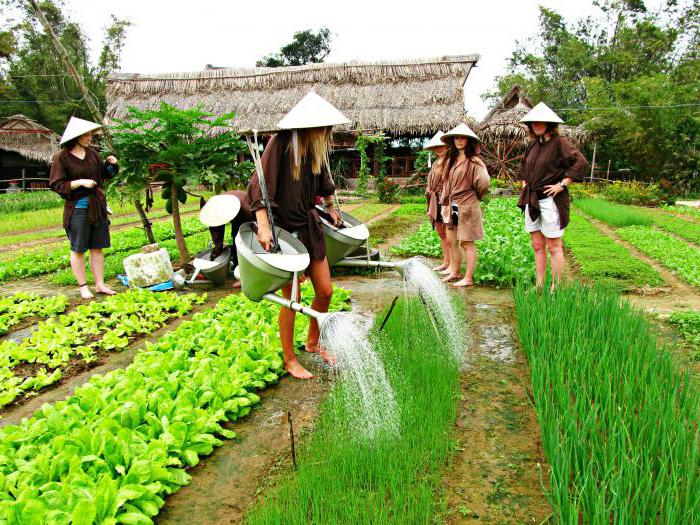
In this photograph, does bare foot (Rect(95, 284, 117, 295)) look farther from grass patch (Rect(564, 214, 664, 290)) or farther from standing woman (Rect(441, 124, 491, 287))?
grass patch (Rect(564, 214, 664, 290))

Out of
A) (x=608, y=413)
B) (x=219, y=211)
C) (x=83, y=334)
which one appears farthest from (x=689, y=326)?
(x=83, y=334)

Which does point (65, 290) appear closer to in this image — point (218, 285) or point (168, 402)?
point (218, 285)

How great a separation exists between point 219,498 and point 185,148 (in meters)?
4.19

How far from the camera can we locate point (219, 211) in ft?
13.6

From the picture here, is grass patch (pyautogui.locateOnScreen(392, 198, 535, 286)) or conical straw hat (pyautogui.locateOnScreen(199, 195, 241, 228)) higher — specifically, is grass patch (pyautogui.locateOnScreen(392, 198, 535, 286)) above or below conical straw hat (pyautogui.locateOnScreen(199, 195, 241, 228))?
below

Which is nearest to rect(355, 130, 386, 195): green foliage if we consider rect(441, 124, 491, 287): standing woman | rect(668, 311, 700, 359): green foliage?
rect(441, 124, 491, 287): standing woman

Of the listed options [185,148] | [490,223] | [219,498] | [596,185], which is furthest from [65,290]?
[596,185]

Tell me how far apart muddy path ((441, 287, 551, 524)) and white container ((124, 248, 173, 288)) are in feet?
11.3

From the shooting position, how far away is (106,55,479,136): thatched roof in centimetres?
1767

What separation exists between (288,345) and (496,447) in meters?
1.35

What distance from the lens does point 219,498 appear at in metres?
2.03

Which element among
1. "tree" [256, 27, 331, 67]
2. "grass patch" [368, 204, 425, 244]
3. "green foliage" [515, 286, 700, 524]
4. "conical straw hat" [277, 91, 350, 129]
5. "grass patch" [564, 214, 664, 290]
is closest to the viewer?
"green foliage" [515, 286, 700, 524]

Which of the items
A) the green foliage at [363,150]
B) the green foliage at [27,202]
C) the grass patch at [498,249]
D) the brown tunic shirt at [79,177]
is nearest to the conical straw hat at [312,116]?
the grass patch at [498,249]

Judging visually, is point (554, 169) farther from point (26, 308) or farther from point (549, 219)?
point (26, 308)
